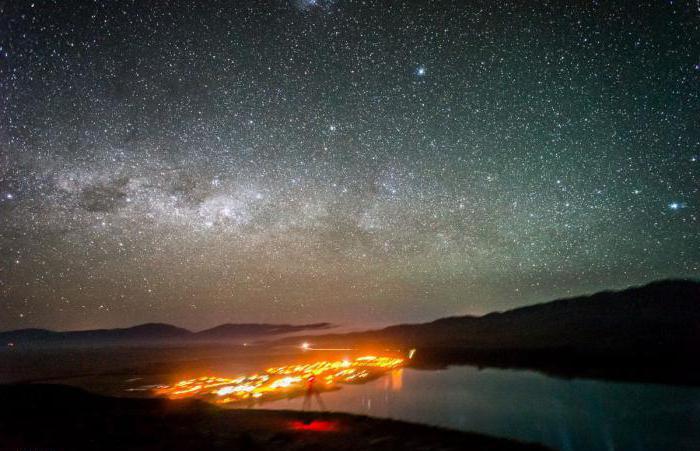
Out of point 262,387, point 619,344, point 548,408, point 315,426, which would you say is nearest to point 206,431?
point 315,426

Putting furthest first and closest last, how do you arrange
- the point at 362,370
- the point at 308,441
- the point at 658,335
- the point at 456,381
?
the point at 658,335 → the point at 362,370 → the point at 456,381 → the point at 308,441

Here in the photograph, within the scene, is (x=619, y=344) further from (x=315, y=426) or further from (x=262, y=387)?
(x=315, y=426)

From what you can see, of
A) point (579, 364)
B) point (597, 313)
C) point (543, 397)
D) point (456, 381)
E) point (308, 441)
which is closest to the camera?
point (308, 441)

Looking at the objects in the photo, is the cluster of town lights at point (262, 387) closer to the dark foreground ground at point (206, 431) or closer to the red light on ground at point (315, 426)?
the dark foreground ground at point (206, 431)

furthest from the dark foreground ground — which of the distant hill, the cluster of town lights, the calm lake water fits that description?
the distant hill

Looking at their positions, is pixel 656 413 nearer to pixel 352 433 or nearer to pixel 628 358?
pixel 352 433

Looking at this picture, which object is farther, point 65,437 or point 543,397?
point 543,397

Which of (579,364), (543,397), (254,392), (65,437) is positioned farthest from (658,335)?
(65,437)

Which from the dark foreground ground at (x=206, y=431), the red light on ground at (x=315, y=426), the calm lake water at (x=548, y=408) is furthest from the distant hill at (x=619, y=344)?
the red light on ground at (x=315, y=426)

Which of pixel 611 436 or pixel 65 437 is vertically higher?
pixel 65 437
